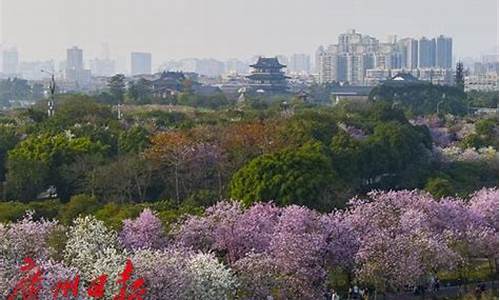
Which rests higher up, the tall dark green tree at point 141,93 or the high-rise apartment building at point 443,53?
the high-rise apartment building at point 443,53

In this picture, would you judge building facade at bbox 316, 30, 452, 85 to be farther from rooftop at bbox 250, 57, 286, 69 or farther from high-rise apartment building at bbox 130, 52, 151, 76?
high-rise apartment building at bbox 130, 52, 151, 76

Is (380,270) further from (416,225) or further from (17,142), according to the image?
(17,142)

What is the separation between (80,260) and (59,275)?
0.84 m

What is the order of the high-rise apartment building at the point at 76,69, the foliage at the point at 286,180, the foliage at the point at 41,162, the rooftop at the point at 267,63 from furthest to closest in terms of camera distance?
1. the high-rise apartment building at the point at 76,69
2. the rooftop at the point at 267,63
3. the foliage at the point at 41,162
4. the foliage at the point at 286,180

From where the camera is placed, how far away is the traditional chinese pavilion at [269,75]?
52.7 metres

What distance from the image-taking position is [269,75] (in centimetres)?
5281

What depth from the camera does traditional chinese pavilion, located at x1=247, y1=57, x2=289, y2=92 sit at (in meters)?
52.7

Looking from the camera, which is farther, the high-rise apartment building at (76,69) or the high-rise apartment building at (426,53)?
the high-rise apartment building at (76,69)

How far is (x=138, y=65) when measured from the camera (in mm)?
89812

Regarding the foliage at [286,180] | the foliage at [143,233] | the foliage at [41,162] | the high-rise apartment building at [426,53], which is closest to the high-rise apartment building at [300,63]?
the high-rise apartment building at [426,53]

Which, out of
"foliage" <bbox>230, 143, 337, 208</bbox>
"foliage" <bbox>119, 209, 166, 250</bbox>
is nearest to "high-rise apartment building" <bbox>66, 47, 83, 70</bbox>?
"foliage" <bbox>230, 143, 337, 208</bbox>

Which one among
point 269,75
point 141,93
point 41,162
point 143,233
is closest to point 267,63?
point 269,75

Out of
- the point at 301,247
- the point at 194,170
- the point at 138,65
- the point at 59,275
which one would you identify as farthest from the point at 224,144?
the point at 138,65

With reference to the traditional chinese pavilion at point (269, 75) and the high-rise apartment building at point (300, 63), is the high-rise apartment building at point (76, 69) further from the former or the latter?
the traditional chinese pavilion at point (269, 75)
